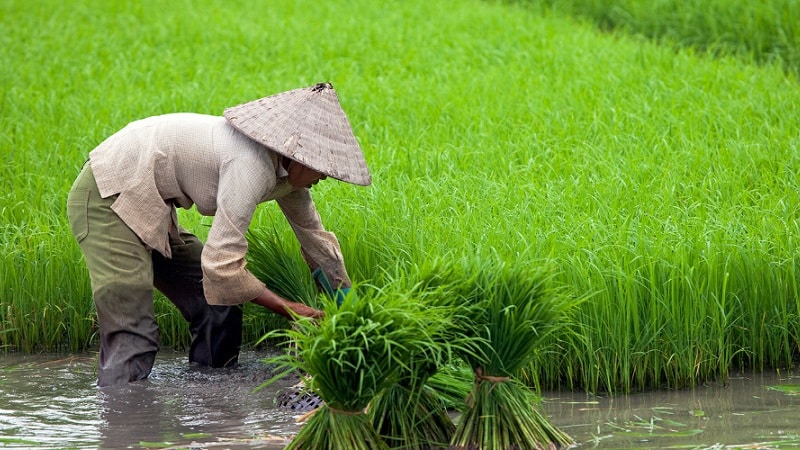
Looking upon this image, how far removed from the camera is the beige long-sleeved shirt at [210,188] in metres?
3.88

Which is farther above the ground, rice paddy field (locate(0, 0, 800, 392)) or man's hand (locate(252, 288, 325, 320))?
rice paddy field (locate(0, 0, 800, 392))

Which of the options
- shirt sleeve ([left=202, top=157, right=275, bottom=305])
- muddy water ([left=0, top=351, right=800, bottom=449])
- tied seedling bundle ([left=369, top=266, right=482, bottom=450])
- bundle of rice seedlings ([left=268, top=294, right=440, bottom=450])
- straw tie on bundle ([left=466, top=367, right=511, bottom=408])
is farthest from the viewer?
shirt sleeve ([left=202, top=157, right=275, bottom=305])

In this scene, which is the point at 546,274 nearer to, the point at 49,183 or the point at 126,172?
the point at 126,172

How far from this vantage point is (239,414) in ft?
13.2

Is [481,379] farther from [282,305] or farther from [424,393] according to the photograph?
[282,305]

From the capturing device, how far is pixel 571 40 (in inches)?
382

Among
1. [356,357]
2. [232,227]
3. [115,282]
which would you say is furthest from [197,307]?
[356,357]

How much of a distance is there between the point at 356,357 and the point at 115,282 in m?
1.51

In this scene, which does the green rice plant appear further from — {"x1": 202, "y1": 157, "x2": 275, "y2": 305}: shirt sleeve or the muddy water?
{"x1": 202, "y1": 157, "x2": 275, "y2": 305}: shirt sleeve

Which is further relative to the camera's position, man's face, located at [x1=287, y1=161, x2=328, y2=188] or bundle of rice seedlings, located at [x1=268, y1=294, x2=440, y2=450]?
man's face, located at [x1=287, y1=161, x2=328, y2=188]

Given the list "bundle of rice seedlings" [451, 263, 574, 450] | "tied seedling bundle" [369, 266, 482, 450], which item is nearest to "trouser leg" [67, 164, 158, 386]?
"tied seedling bundle" [369, 266, 482, 450]

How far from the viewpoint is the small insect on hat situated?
3861mm

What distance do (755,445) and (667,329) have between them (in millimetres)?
910

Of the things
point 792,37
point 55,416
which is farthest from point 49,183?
point 792,37
